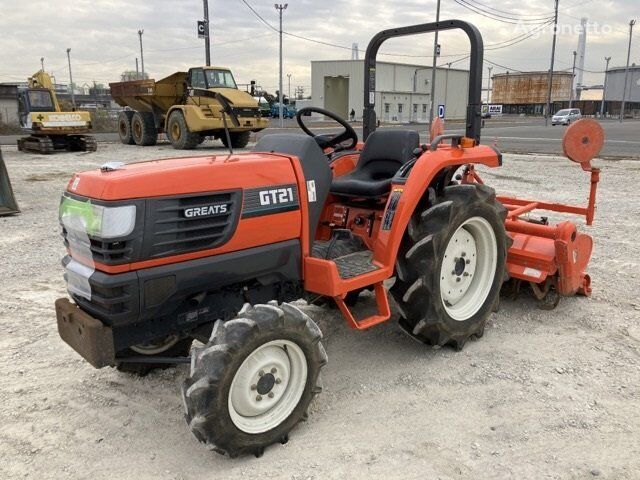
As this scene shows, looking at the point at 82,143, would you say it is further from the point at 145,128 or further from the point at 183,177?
the point at 183,177


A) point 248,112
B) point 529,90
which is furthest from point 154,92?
point 529,90

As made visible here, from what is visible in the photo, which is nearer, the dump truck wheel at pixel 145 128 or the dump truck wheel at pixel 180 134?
the dump truck wheel at pixel 180 134

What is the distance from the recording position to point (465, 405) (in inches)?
118

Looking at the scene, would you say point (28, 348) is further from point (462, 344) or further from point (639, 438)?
point (639, 438)

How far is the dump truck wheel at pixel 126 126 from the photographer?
66.8ft

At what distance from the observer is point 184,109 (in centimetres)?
1705

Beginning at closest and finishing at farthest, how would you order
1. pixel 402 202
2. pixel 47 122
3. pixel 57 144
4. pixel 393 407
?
pixel 393 407 < pixel 402 202 < pixel 47 122 < pixel 57 144

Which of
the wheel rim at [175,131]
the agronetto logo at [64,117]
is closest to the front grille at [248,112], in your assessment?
the wheel rim at [175,131]

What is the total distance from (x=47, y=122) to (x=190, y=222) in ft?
53.8

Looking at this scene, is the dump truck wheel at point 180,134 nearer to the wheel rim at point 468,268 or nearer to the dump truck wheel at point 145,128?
the dump truck wheel at point 145,128

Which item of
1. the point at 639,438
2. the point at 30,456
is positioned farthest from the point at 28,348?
the point at 639,438

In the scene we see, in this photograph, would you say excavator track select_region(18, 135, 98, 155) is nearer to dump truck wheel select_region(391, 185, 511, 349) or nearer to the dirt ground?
the dirt ground

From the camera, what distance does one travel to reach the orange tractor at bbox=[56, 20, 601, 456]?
7.91 feet

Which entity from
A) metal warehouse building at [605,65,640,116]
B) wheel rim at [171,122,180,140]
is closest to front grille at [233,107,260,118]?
wheel rim at [171,122,180,140]
